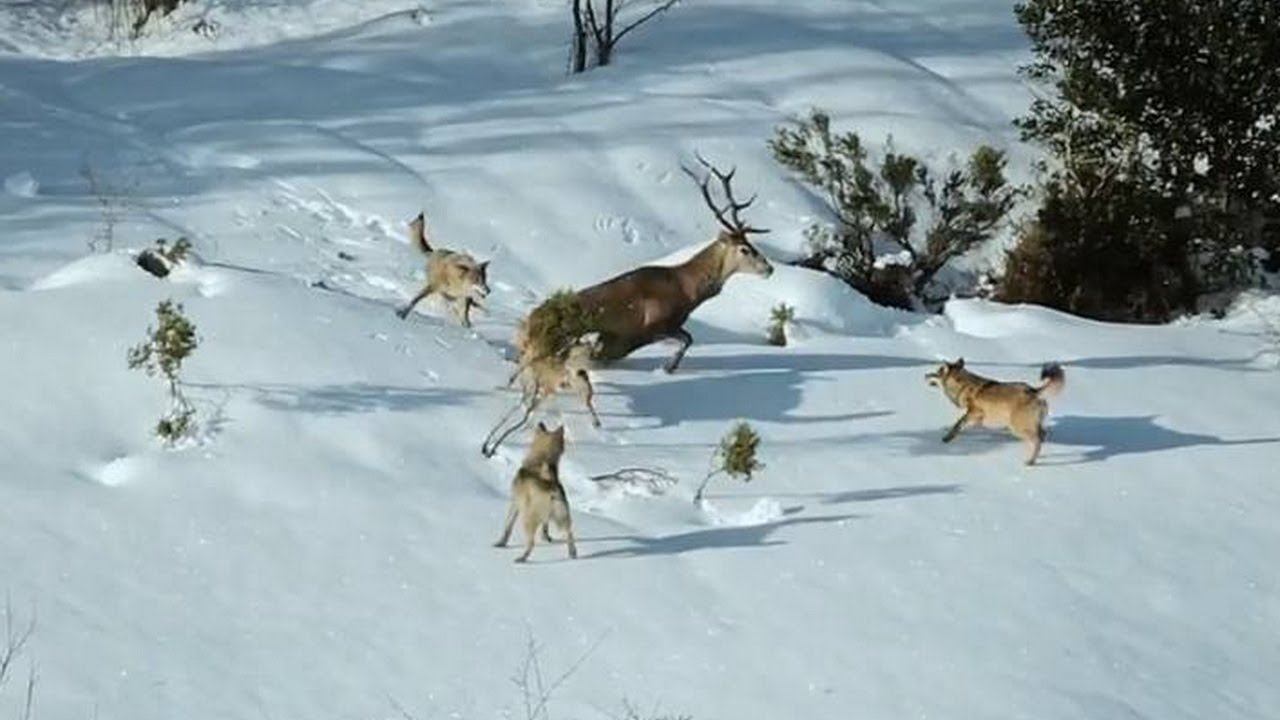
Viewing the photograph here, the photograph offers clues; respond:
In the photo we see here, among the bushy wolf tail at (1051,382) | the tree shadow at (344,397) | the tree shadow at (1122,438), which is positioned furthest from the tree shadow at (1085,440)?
the tree shadow at (344,397)

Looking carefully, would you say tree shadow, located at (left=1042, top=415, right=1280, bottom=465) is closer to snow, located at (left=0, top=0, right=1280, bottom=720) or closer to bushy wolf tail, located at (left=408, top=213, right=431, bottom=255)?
snow, located at (left=0, top=0, right=1280, bottom=720)

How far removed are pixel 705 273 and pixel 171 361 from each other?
2.99 metres

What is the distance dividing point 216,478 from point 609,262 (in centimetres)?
411

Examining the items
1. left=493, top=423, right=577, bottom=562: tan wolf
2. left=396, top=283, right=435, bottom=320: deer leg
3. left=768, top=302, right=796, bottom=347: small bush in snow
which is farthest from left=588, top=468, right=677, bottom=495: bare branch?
left=768, top=302, right=796, bottom=347: small bush in snow

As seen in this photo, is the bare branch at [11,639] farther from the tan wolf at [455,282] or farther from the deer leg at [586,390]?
the tan wolf at [455,282]

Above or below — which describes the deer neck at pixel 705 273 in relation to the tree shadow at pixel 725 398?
above

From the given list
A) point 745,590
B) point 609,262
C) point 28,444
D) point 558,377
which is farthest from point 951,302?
point 28,444

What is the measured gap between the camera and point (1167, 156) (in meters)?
13.2

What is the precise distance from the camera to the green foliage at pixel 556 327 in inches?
364

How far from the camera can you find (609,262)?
473 inches

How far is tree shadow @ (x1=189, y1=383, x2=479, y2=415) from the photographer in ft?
29.5

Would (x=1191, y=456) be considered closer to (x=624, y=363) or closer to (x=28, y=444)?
(x=624, y=363)

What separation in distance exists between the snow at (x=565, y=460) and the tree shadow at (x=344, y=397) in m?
0.02

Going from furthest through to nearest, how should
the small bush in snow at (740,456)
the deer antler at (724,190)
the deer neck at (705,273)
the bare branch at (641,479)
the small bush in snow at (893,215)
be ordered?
the small bush in snow at (893,215) < the deer antler at (724,190) < the deer neck at (705,273) < the bare branch at (641,479) < the small bush in snow at (740,456)
